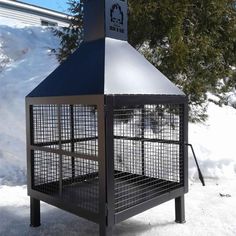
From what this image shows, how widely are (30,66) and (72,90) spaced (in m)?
7.06

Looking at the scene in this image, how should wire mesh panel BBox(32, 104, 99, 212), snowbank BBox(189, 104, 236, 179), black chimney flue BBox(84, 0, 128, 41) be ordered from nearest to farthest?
wire mesh panel BBox(32, 104, 99, 212)
black chimney flue BBox(84, 0, 128, 41)
snowbank BBox(189, 104, 236, 179)

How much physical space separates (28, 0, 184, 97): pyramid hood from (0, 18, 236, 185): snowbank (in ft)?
8.44

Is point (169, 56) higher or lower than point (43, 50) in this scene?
lower

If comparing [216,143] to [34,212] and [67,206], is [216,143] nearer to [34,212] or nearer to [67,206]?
[34,212]

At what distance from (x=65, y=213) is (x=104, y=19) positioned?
2275 mm

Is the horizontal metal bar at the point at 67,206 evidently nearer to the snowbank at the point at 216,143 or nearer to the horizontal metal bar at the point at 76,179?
the horizontal metal bar at the point at 76,179

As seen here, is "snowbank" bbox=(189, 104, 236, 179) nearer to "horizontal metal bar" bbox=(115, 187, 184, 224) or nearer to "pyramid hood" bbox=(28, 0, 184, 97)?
"horizontal metal bar" bbox=(115, 187, 184, 224)

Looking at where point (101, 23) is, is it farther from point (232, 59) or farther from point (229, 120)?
point (229, 120)

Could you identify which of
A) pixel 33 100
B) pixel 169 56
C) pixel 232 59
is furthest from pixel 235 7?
pixel 33 100

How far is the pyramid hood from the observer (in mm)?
2902

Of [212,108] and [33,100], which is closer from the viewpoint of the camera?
[33,100]

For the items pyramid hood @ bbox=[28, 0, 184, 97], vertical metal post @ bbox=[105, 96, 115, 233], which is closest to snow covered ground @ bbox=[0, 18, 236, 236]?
vertical metal post @ bbox=[105, 96, 115, 233]

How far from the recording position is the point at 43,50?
1098 cm

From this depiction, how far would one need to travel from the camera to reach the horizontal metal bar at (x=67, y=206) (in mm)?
2866
